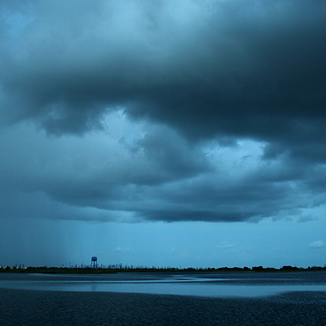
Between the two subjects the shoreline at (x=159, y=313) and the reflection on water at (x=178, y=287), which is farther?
the reflection on water at (x=178, y=287)

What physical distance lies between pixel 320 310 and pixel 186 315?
1462 centimetres

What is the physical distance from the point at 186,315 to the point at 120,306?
896 cm

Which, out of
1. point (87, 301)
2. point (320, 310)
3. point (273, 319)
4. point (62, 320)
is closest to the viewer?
point (62, 320)

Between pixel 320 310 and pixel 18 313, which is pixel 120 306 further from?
pixel 320 310

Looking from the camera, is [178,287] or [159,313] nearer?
[159,313]

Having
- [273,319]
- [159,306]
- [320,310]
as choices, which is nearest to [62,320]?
[159,306]

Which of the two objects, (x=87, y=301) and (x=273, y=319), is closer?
(x=273, y=319)

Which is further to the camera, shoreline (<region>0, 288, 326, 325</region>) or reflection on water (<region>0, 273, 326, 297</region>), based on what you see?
reflection on water (<region>0, 273, 326, 297</region>)

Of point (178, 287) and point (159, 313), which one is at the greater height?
point (159, 313)

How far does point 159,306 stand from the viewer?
135 feet

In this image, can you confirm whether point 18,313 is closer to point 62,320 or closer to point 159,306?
point 62,320

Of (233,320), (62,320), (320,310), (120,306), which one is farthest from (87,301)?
(320,310)

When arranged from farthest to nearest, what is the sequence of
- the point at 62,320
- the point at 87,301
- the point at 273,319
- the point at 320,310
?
the point at 87,301
the point at 320,310
the point at 273,319
the point at 62,320

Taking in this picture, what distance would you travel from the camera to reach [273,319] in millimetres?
33156
